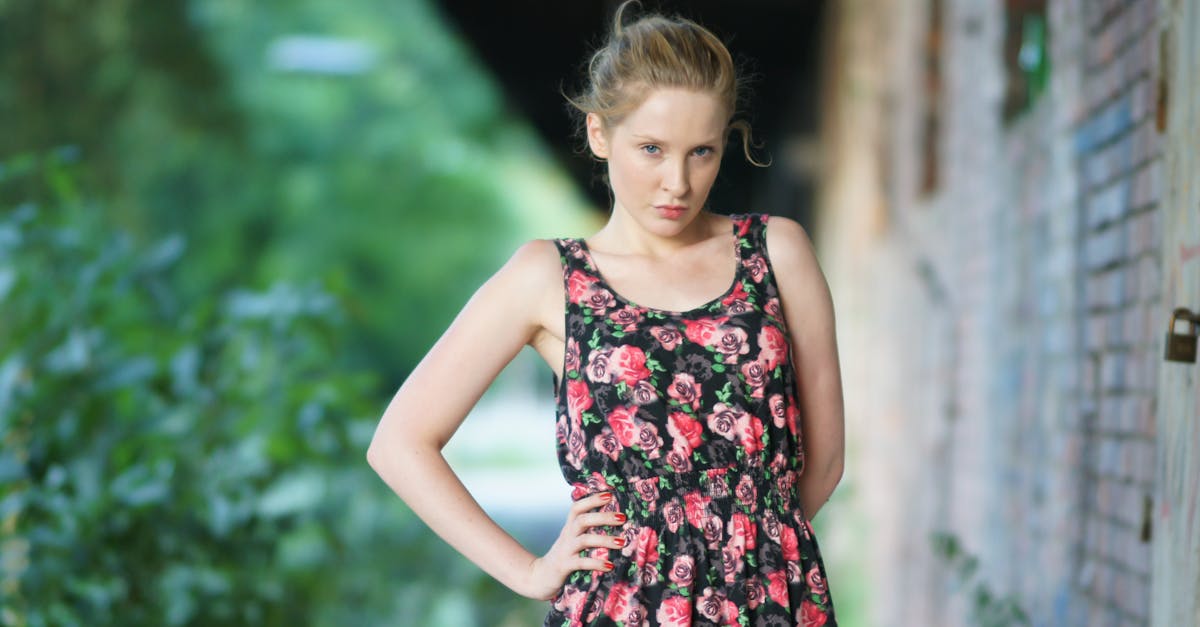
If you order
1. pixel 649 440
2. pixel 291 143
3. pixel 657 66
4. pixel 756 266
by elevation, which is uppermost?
pixel 291 143

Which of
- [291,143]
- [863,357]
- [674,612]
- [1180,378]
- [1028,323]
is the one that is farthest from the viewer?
[291,143]

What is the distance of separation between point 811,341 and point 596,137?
388 millimetres

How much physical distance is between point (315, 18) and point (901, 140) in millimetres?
7895

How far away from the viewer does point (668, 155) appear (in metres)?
1.75

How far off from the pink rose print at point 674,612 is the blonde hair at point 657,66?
599mm

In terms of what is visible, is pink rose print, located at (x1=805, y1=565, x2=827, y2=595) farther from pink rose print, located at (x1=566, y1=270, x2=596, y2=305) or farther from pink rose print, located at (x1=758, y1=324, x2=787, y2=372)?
pink rose print, located at (x1=566, y1=270, x2=596, y2=305)

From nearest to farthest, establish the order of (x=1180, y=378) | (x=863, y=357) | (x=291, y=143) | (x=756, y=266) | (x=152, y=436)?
1. (x=756, y=266)
2. (x=1180, y=378)
3. (x=152, y=436)
4. (x=863, y=357)
5. (x=291, y=143)

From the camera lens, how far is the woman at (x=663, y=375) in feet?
5.67

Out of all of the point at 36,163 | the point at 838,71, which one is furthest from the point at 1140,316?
the point at 838,71

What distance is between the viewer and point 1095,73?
8.75 ft

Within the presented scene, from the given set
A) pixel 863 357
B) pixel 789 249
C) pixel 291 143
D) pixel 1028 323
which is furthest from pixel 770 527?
pixel 291 143

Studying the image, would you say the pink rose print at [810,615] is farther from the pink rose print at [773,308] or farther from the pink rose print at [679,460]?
the pink rose print at [773,308]

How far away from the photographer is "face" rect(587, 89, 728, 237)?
68.6 inches

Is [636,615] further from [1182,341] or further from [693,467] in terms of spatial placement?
[1182,341]
